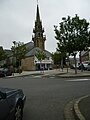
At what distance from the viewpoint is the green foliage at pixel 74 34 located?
4050 centimetres

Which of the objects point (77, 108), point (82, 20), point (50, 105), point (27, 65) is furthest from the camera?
point (27, 65)

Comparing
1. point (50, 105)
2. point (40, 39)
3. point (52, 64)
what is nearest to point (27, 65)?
point (52, 64)

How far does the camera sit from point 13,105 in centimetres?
707

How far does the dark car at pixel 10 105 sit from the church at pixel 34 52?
74.1m

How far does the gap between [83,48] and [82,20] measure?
152 inches

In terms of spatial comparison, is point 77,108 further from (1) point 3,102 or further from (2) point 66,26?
(2) point 66,26

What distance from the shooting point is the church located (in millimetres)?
90812

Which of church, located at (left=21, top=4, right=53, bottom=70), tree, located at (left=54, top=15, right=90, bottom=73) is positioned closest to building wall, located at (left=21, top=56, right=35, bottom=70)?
church, located at (left=21, top=4, right=53, bottom=70)

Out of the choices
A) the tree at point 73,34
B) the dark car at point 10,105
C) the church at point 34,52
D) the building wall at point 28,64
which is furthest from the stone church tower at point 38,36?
the dark car at point 10,105

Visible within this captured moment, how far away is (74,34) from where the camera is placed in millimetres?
40844

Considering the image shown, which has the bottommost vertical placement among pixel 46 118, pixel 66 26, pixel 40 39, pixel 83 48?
pixel 46 118

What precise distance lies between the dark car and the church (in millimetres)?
74148

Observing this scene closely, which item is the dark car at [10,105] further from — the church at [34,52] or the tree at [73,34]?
the church at [34,52]

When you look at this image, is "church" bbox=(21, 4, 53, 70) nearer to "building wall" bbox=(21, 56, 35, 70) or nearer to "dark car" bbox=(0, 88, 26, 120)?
"building wall" bbox=(21, 56, 35, 70)
